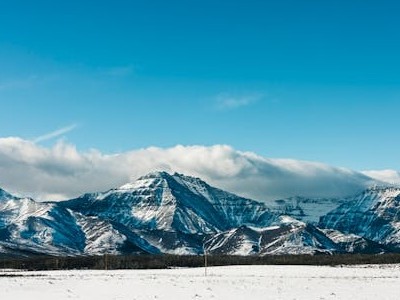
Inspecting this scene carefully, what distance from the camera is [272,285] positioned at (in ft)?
201

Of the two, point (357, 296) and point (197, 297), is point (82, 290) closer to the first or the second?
point (197, 297)

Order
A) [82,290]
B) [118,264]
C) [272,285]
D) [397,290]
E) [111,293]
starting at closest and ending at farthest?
[111,293]
[82,290]
[397,290]
[272,285]
[118,264]

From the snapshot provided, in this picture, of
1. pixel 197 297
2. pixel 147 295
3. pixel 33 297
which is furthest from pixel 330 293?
pixel 33 297

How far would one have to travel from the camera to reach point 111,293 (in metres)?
49.2

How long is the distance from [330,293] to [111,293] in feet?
64.1

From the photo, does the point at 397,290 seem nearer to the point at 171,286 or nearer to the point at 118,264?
the point at 171,286

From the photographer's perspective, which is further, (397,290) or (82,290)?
(397,290)

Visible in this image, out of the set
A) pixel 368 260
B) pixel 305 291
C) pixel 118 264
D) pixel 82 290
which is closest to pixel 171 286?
pixel 82 290

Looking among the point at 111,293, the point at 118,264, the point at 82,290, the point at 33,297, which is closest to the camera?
the point at 33,297

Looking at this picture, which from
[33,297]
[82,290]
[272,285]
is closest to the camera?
[33,297]

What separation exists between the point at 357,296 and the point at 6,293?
1167 inches

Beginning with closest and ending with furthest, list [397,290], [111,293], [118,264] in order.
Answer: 1. [111,293]
2. [397,290]
3. [118,264]

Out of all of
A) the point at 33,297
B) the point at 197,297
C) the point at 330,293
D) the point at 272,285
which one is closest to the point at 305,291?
the point at 330,293

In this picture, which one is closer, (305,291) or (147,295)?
(147,295)
